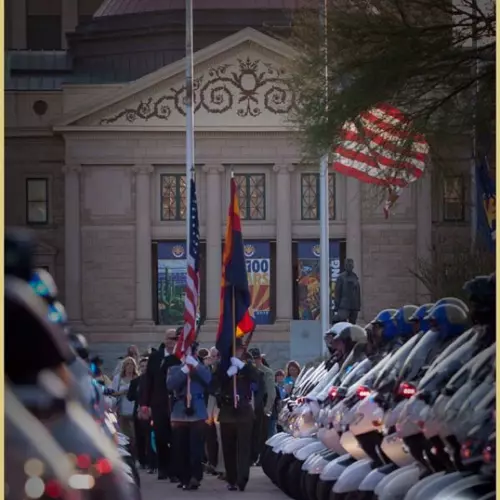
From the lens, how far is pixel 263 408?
22469mm

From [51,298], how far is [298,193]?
54.3 meters

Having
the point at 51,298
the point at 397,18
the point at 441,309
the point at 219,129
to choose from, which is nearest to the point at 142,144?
the point at 219,129

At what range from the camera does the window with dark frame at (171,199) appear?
198ft

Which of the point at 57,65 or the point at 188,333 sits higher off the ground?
the point at 57,65

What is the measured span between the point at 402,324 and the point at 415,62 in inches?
95.2

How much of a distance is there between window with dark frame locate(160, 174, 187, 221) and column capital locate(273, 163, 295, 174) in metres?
3.11

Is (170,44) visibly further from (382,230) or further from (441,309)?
(441,309)

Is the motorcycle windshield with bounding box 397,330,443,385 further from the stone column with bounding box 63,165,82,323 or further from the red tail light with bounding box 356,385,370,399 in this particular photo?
the stone column with bounding box 63,165,82,323

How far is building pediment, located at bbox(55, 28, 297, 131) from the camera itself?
59.0 meters

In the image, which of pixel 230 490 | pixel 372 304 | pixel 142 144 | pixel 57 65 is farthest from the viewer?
pixel 142 144

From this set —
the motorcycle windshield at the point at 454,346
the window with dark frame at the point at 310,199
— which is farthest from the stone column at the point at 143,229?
the motorcycle windshield at the point at 454,346

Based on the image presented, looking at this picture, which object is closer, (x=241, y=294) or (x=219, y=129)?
(x=241, y=294)

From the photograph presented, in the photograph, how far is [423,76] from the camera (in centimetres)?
1474

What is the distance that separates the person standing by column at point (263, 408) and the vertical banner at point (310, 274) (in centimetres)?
2766
